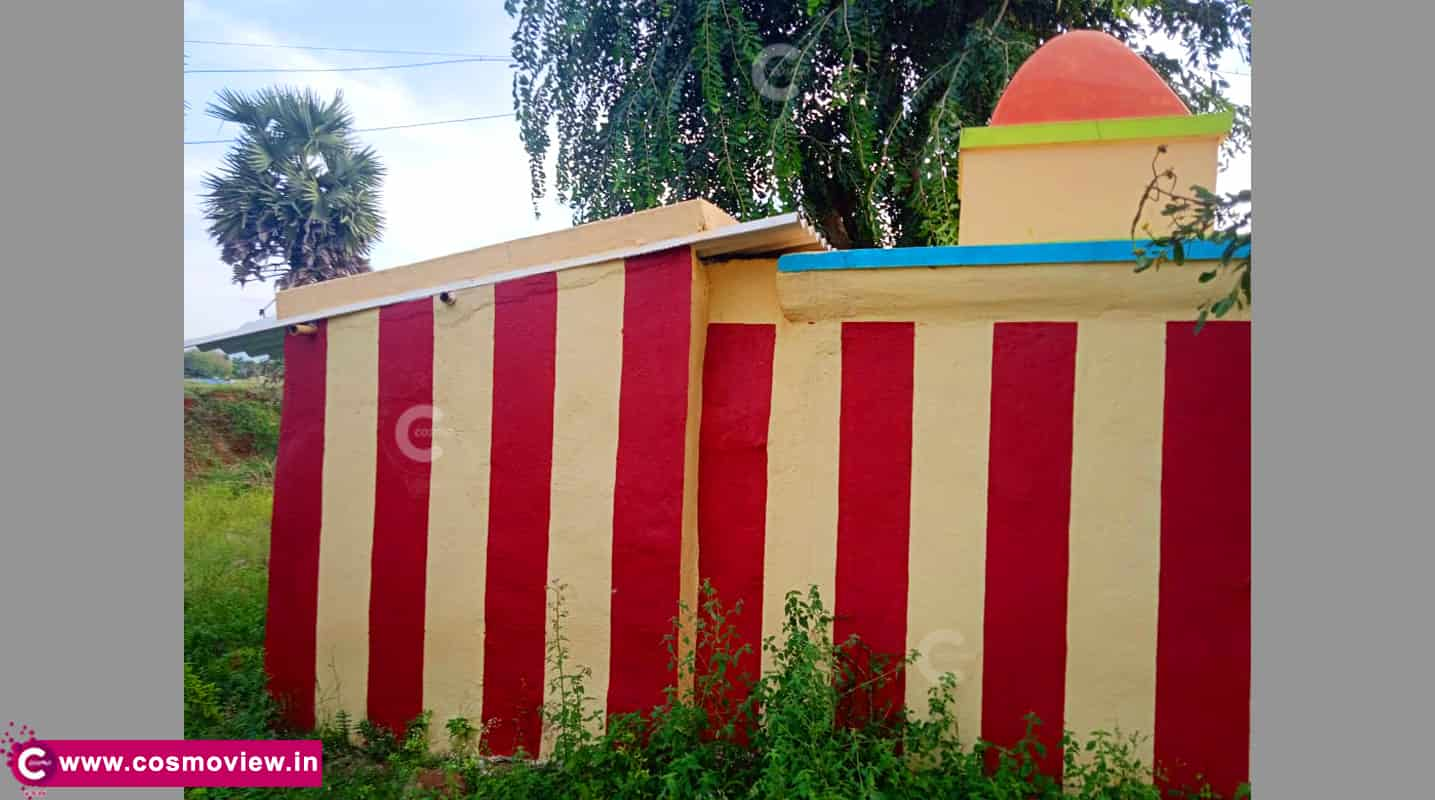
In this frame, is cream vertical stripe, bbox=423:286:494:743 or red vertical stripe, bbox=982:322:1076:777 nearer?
red vertical stripe, bbox=982:322:1076:777

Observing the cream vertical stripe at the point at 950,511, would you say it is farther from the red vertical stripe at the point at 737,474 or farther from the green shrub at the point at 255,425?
the green shrub at the point at 255,425

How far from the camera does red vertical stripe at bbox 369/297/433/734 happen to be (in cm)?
400

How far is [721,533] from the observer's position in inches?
148

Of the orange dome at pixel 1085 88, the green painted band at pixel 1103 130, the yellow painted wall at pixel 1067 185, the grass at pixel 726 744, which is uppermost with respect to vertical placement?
the orange dome at pixel 1085 88

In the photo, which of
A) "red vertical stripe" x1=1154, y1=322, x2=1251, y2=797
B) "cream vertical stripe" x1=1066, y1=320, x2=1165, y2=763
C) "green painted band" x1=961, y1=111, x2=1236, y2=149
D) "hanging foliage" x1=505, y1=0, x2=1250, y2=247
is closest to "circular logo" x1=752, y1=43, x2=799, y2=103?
"hanging foliage" x1=505, y1=0, x2=1250, y2=247

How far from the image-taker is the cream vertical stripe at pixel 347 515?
161 inches

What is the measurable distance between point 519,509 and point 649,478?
26.5 inches

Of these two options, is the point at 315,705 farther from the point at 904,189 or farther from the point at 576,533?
the point at 904,189

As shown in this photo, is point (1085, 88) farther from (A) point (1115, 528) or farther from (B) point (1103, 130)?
(A) point (1115, 528)

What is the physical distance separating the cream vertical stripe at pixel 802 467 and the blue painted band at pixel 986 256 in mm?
287

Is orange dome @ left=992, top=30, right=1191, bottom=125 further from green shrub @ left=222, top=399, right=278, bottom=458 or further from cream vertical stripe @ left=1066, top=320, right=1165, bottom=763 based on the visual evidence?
green shrub @ left=222, top=399, right=278, bottom=458

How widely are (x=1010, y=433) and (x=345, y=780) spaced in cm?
328

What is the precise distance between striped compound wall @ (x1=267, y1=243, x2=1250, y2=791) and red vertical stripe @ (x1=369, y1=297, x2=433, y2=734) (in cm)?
1
